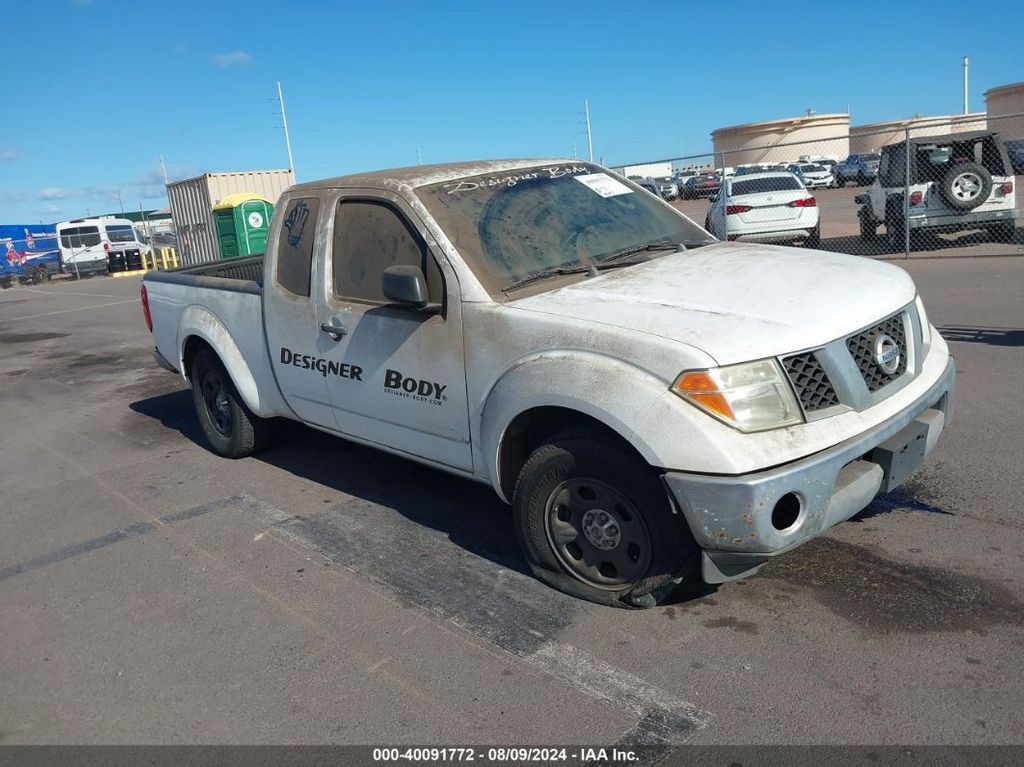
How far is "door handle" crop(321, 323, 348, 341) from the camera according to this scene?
452 cm

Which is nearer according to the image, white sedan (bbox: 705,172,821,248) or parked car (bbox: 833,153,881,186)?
white sedan (bbox: 705,172,821,248)

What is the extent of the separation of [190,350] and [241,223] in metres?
16.7

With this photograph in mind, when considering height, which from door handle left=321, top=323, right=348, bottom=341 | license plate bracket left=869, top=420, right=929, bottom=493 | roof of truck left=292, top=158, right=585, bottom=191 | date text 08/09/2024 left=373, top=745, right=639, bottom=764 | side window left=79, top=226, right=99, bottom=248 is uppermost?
side window left=79, top=226, right=99, bottom=248

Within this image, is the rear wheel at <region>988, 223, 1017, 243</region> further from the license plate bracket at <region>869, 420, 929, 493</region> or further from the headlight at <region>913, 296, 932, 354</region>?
the license plate bracket at <region>869, 420, 929, 493</region>

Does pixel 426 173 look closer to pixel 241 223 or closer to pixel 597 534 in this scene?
pixel 597 534

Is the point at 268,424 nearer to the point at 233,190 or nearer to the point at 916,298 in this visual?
the point at 916,298

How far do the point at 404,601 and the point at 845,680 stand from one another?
6.13ft

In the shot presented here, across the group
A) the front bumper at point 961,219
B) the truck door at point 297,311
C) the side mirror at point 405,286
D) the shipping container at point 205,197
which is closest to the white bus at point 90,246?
the shipping container at point 205,197

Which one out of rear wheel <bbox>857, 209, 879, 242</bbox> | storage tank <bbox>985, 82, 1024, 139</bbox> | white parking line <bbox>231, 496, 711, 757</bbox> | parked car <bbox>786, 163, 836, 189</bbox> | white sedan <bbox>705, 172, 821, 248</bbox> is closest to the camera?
white parking line <bbox>231, 496, 711, 757</bbox>

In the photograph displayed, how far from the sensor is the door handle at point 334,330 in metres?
4.52

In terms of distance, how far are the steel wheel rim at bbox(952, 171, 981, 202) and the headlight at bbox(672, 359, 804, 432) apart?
1206cm

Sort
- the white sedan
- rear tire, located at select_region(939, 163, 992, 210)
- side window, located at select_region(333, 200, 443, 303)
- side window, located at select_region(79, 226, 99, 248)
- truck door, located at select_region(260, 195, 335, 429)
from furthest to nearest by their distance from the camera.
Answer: side window, located at select_region(79, 226, 99, 248), the white sedan, rear tire, located at select_region(939, 163, 992, 210), truck door, located at select_region(260, 195, 335, 429), side window, located at select_region(333, 200, 443, 303)

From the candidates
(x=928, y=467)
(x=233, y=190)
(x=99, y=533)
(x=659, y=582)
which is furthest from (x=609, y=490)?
(x=233, y=190)

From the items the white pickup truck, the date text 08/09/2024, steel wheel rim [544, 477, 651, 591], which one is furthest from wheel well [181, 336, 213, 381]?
the date text 08/09/2024
